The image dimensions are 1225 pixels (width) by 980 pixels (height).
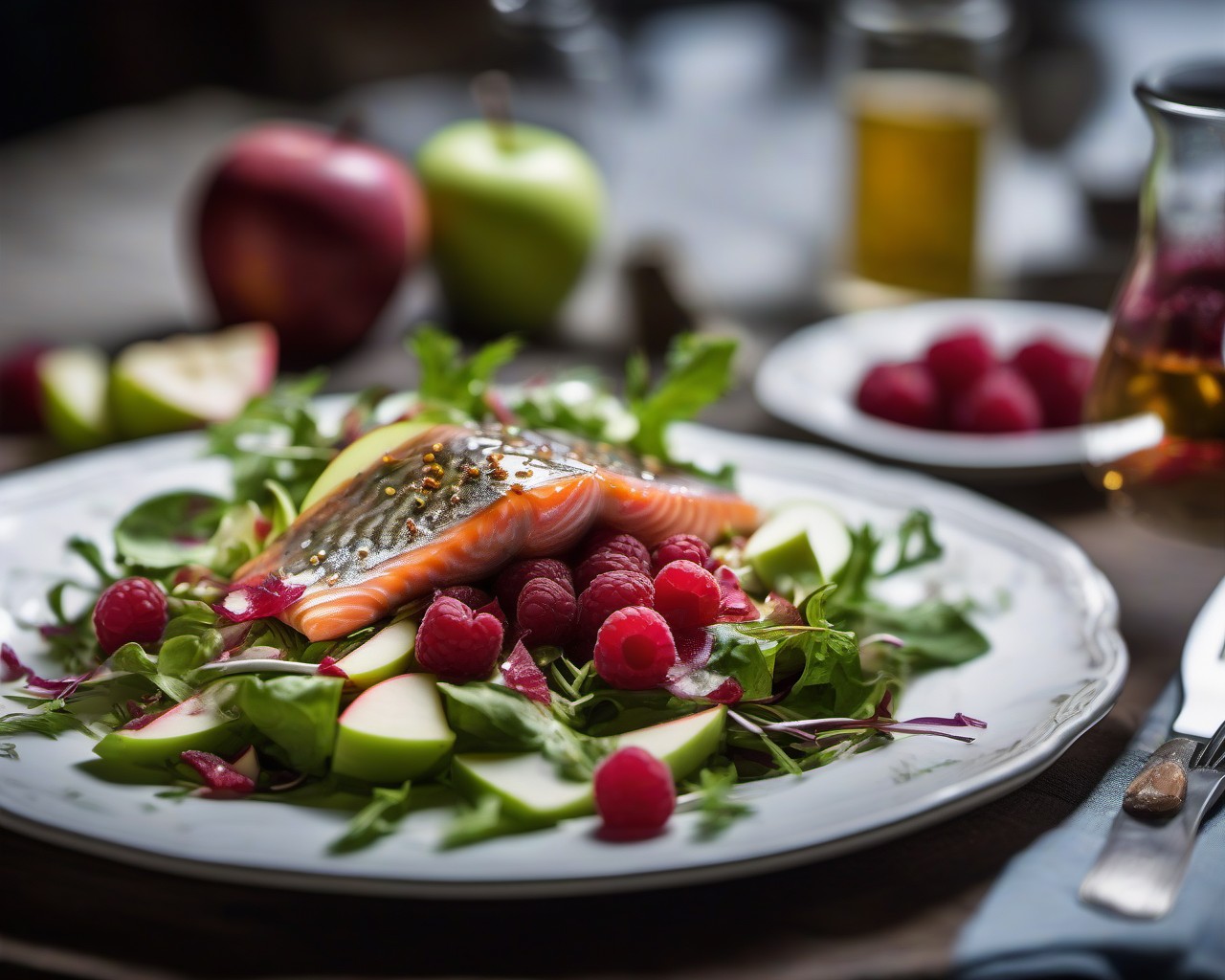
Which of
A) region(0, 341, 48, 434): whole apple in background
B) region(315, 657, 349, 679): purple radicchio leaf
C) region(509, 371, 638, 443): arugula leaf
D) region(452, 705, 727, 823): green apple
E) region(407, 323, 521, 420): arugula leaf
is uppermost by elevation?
region(407, 323, 521, 420): arugula leaf

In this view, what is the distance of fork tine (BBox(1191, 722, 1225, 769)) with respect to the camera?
1541 mm

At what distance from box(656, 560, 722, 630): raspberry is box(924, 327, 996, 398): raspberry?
131 centimetres

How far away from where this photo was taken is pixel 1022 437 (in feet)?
8.69

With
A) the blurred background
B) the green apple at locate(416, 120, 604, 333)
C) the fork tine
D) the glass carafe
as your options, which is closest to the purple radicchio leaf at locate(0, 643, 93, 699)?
the fork tine

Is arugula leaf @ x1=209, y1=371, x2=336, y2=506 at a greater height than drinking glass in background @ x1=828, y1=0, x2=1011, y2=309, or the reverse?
drinking glass in background @ x1=828, y1=0, x2=1011, y2=309

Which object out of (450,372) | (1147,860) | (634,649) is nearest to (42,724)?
(634,649)

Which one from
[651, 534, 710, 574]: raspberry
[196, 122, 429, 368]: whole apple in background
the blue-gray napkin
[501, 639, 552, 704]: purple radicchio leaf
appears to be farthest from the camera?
[196, 122, 429, 368]: whole apple in background

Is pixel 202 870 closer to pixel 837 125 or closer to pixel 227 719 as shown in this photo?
pixel 227 719

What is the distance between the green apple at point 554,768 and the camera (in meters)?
1.41

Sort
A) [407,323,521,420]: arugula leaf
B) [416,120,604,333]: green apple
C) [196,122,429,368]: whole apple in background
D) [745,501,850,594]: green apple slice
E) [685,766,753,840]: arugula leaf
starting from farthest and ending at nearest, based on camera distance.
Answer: [416,120,604,333]: green apple < [196,122,429,368]: whole apple in background < [407,323,521,420]: arugula leaf < [745,501,850,594]: green apple slice < [685,766,753,840]: arugula leaf

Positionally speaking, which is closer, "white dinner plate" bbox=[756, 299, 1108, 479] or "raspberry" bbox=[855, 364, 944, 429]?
"white dinner plate" bbox=[756, 299, 1108, 479]

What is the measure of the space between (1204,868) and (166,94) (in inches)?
275

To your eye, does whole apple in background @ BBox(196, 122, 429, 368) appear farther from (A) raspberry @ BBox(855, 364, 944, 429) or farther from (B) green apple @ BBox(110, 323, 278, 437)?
(A) raspberry @ BBox(855, 364, 944, 429)

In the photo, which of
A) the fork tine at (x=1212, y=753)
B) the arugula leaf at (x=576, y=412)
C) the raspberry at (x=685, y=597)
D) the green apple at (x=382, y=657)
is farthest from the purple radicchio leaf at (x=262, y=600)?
the fork tine at (x=1212, y=753)
